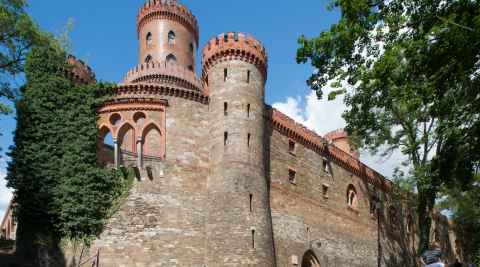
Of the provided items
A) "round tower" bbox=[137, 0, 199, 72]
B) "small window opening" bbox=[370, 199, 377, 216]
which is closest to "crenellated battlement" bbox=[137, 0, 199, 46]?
"round tower" bbox=[137, 0, 199, 72]

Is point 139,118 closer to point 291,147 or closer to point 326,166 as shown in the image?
point 291,147

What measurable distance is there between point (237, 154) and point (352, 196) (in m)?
13.3

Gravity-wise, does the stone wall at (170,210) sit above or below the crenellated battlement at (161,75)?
below

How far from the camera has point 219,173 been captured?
23.4 meters

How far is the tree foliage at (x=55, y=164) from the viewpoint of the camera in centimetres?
2089

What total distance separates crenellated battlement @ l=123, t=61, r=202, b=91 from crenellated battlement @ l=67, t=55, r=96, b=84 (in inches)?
202

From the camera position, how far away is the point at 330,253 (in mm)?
29250

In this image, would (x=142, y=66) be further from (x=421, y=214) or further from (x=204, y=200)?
(x=421, y=214)

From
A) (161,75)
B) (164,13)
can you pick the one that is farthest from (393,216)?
(164,13)

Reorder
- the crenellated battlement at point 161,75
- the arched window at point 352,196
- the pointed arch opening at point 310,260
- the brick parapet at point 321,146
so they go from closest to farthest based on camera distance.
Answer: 1. the pointed arch opening at point 310,260
2. the brick parapet at point 321,146
3. the crenellated battlement at point 161,75
4. the arched window at point 352,196

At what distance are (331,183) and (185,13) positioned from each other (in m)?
18.5

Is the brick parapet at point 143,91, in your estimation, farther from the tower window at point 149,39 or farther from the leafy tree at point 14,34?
the tower window at point 149,39

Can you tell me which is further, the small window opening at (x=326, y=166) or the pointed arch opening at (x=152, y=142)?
the small window opening at (x=326, y=166)

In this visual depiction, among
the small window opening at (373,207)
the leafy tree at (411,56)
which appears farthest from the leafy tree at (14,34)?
the small window opening at (373,207)
